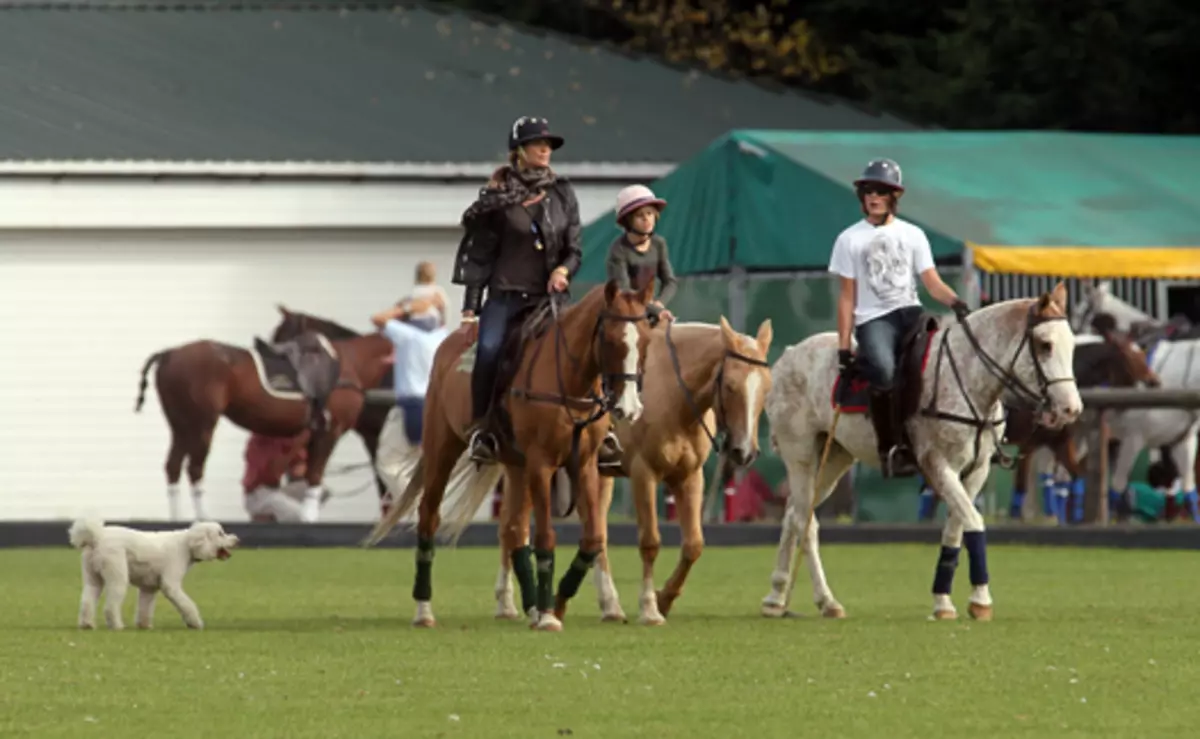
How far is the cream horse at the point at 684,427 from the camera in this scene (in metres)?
15.3

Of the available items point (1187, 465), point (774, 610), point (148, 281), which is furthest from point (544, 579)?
point (148, 281)

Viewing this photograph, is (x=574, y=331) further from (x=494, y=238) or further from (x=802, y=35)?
(x=802, y=35)

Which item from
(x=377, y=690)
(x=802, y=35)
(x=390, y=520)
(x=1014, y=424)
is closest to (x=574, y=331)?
(x=390, y=520)

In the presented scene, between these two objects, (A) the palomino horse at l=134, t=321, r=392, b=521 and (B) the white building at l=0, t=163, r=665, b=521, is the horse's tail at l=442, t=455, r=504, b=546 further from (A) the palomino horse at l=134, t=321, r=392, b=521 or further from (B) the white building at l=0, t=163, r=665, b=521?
(B) the white building at l=0, t=163, r=665, b=521

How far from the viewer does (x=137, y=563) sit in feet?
49.1

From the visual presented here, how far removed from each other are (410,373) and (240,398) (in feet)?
10.1

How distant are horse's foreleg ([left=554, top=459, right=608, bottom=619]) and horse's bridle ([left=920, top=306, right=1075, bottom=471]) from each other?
2040 mm

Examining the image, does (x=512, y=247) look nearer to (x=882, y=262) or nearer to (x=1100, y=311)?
(x=882, y=262)

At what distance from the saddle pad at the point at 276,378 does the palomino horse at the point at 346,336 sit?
33cm

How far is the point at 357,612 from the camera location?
16.6 metres

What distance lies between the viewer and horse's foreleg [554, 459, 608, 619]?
14766 millimetres

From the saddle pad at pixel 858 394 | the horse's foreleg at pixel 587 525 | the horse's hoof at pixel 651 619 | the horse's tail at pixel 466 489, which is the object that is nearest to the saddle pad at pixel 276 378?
the horse's tail at pixel 466 489

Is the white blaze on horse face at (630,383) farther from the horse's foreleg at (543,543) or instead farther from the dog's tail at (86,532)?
the dog's tail at (86,532)

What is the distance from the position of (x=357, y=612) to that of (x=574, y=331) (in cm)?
267
